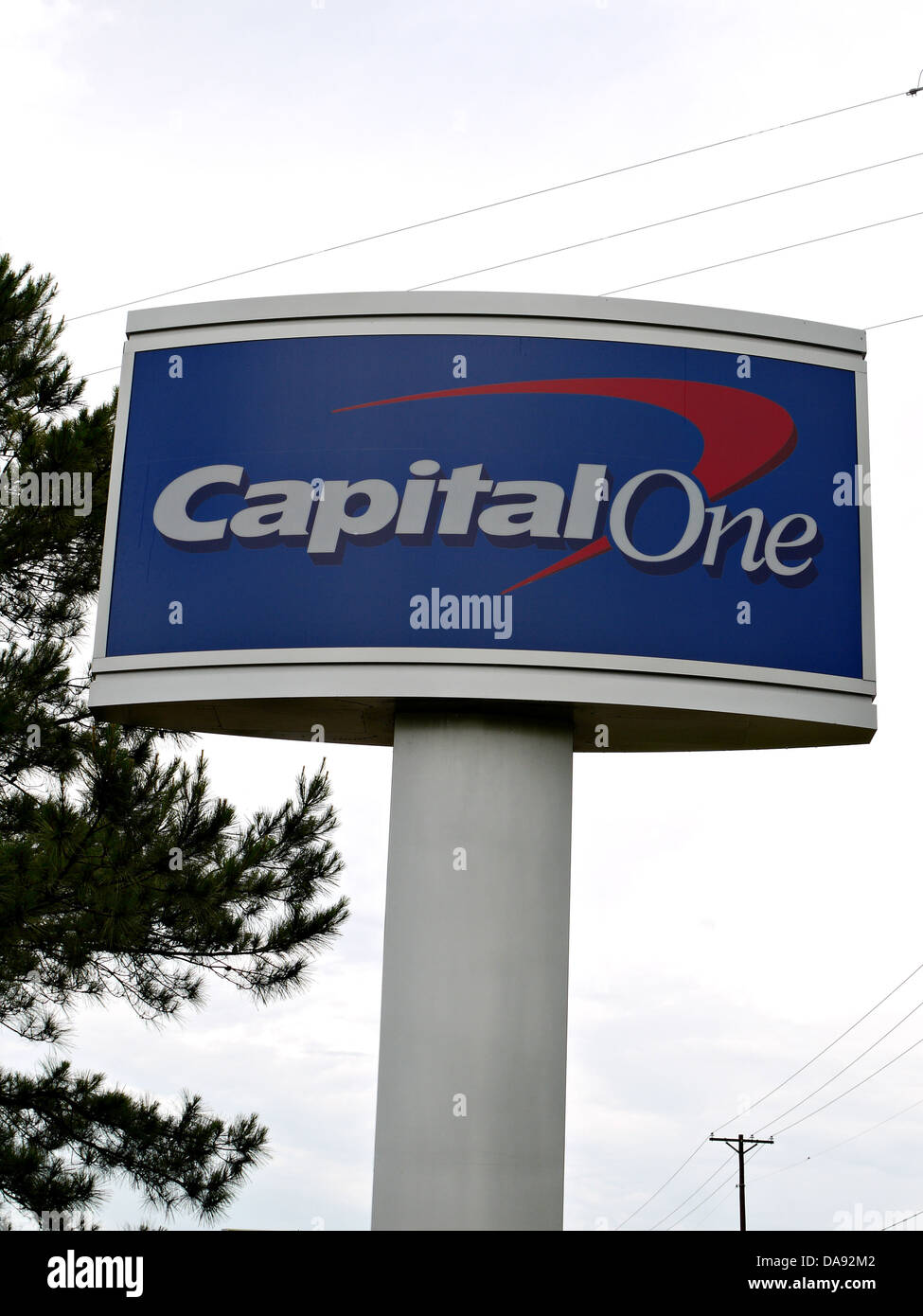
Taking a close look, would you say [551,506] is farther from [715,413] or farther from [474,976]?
[474,976]

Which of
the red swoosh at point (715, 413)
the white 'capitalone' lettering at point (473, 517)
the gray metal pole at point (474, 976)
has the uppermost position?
the red swoosh at point (715, 413)

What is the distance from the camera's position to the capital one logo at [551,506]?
1062 cm

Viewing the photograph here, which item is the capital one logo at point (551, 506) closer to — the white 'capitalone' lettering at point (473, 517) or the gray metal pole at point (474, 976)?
the white 'capitalone' lettering at point (473, 517)

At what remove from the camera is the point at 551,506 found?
34.9 ft

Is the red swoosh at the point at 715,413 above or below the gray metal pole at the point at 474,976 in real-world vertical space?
above

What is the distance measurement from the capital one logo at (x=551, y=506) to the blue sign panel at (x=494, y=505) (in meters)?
0.02

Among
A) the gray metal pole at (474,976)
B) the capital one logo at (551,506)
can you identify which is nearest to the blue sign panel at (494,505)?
the capital one logo at (551,506)

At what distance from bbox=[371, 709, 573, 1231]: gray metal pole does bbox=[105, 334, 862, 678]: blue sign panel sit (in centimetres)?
86

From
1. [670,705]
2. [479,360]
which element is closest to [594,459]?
[479,360]

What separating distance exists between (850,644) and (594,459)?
2262mm

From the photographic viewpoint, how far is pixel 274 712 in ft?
35.7
